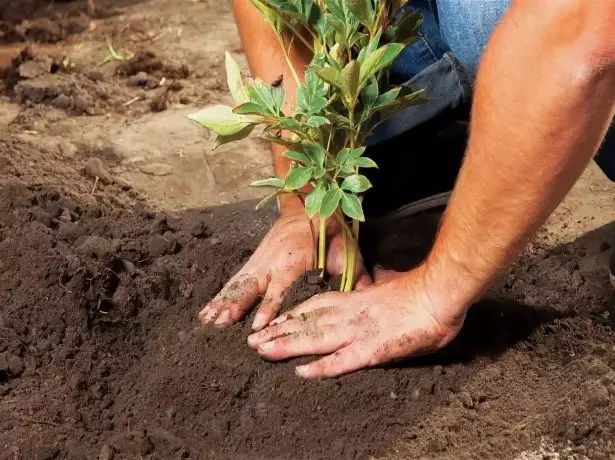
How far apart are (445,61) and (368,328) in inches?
38.0

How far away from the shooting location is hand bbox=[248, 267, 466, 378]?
1.68m

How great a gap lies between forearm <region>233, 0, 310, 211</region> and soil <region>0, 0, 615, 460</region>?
0.87 ft

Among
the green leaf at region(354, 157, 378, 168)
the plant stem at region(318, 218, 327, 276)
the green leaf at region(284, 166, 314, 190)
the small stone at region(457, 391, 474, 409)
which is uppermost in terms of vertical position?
the green leaf at region(354, 157, 378, 168)

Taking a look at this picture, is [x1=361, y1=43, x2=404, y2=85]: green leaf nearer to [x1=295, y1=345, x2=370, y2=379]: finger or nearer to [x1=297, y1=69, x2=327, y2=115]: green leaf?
[x1=297, y1=69, x2=327, y2=115]: green leaf

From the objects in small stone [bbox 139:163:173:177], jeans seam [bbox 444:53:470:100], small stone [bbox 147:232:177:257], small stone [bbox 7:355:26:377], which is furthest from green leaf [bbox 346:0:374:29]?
small stone [bbox 139:163:173:177]

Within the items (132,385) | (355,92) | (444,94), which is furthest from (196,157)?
(355,92)

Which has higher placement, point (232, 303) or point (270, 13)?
point (270, 13)

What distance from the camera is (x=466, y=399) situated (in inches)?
67.1

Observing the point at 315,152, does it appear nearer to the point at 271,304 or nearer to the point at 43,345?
the point at 271,304

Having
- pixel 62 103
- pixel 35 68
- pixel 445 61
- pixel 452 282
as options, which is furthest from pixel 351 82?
pixel 35 68

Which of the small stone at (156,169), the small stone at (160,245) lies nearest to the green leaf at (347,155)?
the small stone at (160,245)

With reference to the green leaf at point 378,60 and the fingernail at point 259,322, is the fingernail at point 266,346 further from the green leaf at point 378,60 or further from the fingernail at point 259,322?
the green leaf at point 378,60

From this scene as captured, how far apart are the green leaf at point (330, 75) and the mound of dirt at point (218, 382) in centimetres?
63

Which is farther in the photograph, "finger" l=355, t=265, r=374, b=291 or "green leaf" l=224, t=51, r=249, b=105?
"finger" l=355, t=265, r=374, b=291
